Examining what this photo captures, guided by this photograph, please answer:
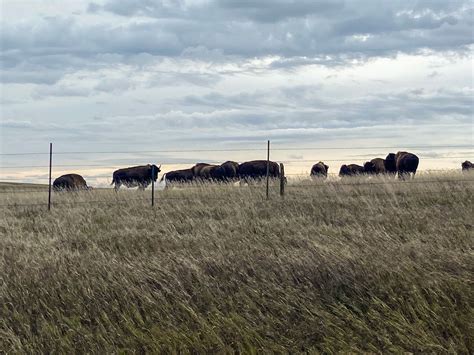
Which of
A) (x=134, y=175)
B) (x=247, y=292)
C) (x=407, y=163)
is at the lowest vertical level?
(x=247, y=292)

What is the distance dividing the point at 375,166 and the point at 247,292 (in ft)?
87.9

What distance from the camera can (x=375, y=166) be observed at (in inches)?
1305

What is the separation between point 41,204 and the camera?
66.1 feet

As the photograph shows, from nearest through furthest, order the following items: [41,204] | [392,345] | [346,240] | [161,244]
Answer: [392,345]
[346,240]
[161,244]
[41,204]

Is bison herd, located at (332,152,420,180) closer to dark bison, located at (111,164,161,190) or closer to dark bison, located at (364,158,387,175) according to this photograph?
dark bison, located at (364,158,387,175)

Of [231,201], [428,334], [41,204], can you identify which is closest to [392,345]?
[428,334]

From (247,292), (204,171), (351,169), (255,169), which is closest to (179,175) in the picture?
(204,171)

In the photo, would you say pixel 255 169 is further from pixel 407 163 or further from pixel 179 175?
pixel 407 163

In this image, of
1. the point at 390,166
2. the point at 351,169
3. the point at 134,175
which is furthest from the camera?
the point at 134,175

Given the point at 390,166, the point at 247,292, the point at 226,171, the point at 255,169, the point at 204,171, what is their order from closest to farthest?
1. the point at 247,292
2. the point at 255,169
3. the point at 390,166
4. the point at 226,171
5. the point at 204,171

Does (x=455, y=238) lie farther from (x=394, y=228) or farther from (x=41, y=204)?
(x=41, y=204)

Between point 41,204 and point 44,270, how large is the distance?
11852 millimetres

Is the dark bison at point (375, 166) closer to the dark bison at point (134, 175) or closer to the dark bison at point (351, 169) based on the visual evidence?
the dark bison at point (351, 169)

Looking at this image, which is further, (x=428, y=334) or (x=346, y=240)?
(x=346, y=240)
